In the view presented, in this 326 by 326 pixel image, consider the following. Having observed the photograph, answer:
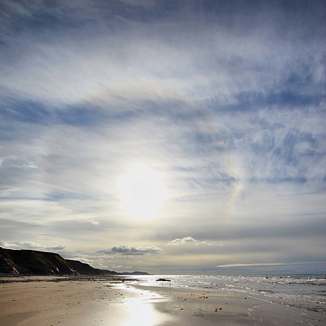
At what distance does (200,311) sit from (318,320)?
7.06m

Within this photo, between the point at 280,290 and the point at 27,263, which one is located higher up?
the point at 27,263

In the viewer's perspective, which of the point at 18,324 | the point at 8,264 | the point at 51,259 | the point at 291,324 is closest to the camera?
the point at 18,324

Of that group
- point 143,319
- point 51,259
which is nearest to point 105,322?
point 143,319

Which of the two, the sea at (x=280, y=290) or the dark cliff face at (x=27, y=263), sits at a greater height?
the dark cliff face at (x=27, y=263)

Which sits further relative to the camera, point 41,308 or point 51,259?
point 51,259

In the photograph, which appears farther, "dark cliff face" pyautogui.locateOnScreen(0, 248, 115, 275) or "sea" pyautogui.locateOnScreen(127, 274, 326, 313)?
"dark cliff face" pyautogui.locateOnScreen(0, 248, 115, 275)

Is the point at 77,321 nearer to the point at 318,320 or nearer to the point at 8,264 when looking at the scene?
the point at 318,320

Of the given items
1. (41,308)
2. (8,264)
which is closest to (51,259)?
(8,264)

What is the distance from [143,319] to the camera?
19.1m

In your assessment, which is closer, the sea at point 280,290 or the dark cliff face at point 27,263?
the sea at point 280,290

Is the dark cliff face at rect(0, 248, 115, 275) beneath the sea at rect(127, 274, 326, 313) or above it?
above

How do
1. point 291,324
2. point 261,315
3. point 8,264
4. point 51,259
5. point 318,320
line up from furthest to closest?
point 51,259, point 8,264, point 261,315, point 318,320, point 291,324

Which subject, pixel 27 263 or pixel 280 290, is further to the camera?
pixel 27 263

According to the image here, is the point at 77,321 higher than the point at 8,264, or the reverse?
the point at 8,264
